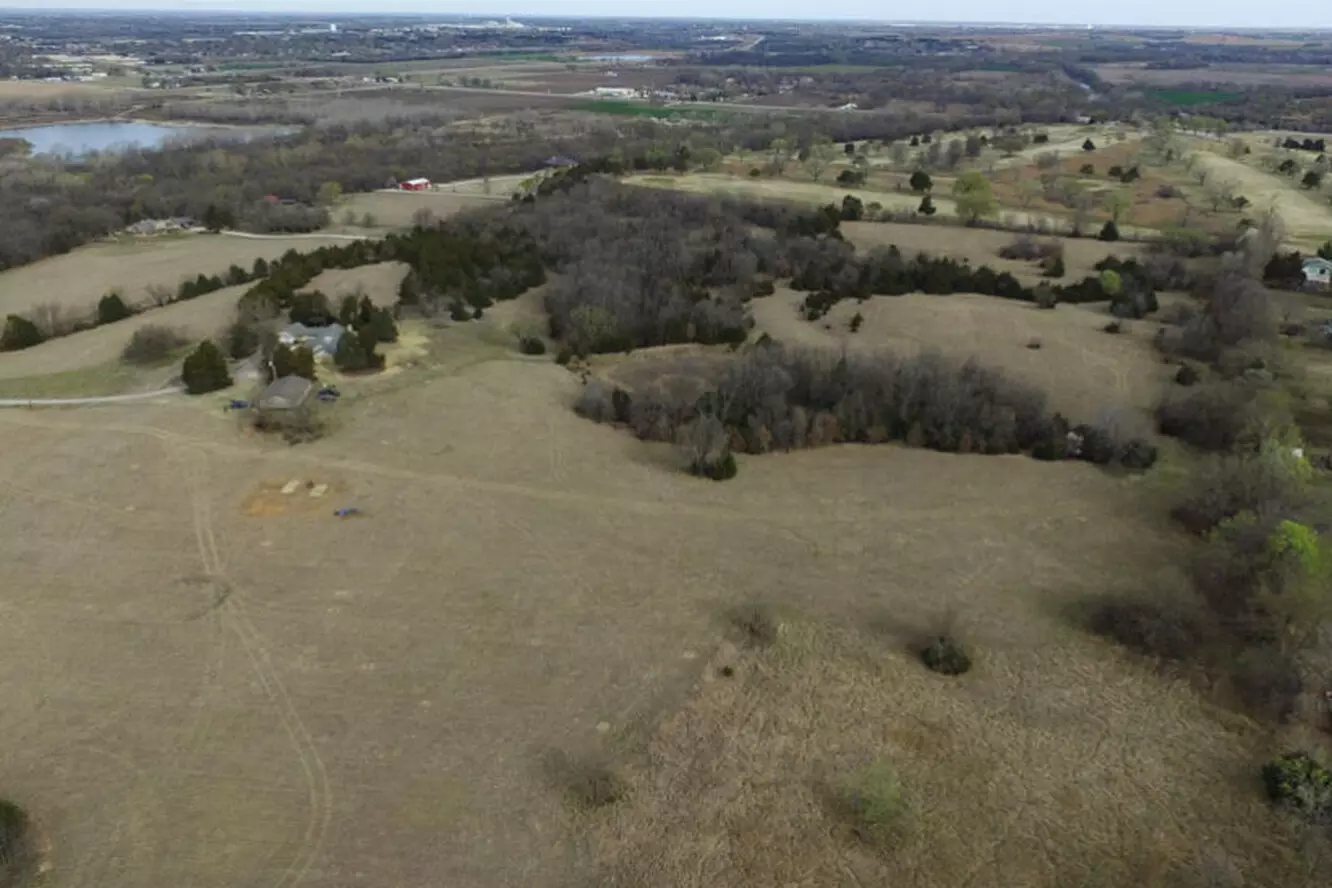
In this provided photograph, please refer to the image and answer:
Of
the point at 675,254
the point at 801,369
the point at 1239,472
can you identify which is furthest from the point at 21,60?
the point at 1239,472

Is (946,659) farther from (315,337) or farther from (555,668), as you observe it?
(315,337)

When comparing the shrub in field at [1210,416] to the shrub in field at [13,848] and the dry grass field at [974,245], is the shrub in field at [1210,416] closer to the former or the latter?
the dry grass field at [974,245]

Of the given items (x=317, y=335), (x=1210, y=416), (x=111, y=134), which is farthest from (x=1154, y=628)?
(x=111, y=134)

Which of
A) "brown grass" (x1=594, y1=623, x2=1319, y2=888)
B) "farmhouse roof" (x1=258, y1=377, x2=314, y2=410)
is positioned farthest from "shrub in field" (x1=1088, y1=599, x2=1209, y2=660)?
"farmhouse roof" (x1=258, y1=377, x2=314, y2=410)

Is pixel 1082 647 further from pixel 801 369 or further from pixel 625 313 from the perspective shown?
pixel 625 313

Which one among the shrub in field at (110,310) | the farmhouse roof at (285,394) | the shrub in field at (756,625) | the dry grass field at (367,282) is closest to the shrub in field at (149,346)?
the shrub in field at (110,310)

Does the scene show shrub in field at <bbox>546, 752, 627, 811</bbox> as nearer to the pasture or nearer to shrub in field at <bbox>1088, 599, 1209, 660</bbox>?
shrub in field at <bbox>1088, 599, 1209, 660</bbox>
